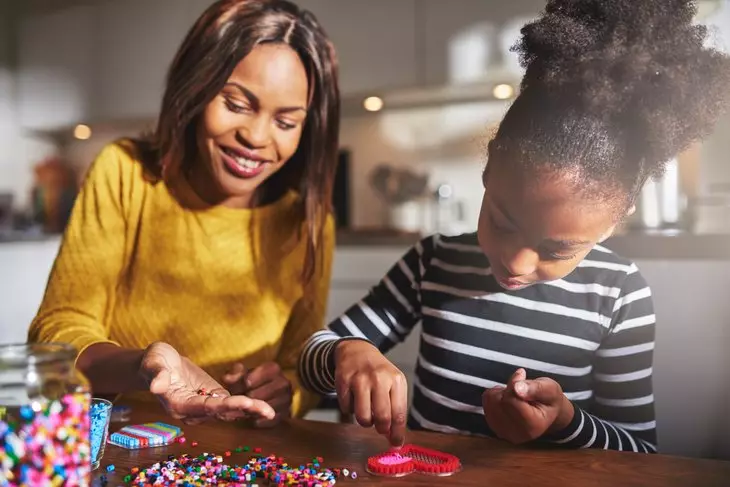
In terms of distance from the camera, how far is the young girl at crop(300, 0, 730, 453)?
23.8 inches

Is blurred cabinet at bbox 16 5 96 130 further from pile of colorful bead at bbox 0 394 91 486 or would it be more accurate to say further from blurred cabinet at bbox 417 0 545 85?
pile of colorful bead at bbox 0 394 91 486

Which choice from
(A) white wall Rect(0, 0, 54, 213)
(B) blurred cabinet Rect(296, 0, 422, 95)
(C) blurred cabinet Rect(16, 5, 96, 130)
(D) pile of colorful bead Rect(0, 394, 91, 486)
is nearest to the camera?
(D) pile of colorful bead Rect(0, 394, 91, 486)

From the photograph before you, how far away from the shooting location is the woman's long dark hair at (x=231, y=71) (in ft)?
2.68

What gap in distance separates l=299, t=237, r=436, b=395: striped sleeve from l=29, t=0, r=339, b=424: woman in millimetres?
71

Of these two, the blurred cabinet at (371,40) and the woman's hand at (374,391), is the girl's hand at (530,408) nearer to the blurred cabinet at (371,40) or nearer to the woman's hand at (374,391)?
the woman's hand at (374,391)

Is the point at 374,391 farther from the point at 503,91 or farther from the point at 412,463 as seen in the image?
the point at 503,91

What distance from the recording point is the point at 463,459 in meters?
0.63

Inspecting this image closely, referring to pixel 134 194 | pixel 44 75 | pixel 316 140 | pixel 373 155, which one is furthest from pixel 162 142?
pixel 44 75

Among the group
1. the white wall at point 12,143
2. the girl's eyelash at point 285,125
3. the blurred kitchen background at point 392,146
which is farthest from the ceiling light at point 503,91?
the white wall at point 12,143

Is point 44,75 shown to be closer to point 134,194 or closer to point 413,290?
point 134,194

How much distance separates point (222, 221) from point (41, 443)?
454 millimetres

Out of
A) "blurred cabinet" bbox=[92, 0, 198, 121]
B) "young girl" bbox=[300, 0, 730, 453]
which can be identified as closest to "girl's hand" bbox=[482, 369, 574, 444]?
"young girl" bbox=[300, 0, 730, 453]

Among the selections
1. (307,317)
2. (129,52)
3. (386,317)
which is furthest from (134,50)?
(386,317)

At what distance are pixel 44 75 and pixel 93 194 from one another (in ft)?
1.65
